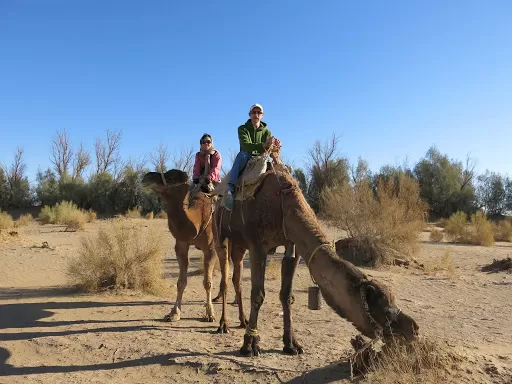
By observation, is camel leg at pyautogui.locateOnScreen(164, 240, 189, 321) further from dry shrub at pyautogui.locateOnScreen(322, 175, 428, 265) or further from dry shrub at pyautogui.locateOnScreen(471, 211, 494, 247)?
dry shrub at pyautogui.locateOnScreen(471, 211, 494, 247)

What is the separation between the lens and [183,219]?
21.6 feet

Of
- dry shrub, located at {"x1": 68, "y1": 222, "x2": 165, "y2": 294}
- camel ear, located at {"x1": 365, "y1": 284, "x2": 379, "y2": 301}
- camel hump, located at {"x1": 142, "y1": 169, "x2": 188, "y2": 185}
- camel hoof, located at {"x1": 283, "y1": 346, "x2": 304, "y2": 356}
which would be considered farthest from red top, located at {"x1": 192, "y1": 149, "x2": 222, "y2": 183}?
camel ear, located at {"x1": 365, "y1": 284, "x2": 379, "y2": 301}

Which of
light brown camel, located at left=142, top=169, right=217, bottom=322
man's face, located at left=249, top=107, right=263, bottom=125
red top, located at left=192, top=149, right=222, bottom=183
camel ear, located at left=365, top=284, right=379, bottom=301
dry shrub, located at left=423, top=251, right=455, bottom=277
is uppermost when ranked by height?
man's face, located at left=249, top=107, right=263, bottom=125

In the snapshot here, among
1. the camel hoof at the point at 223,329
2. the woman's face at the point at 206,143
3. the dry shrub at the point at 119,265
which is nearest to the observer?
the camel hoof at the point at 223,329

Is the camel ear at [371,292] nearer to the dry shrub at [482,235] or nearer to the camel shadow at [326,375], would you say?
the camel shadow at [326,375]

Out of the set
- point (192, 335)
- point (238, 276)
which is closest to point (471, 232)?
point (238, 276)

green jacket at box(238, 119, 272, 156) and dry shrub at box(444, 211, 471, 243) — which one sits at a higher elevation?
green jacket at box(238, 119, 272, 156)

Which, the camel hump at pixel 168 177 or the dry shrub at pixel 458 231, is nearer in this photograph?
the camel hump at pixel 168 177

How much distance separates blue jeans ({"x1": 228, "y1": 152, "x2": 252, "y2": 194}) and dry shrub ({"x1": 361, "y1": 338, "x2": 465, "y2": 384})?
272 cm

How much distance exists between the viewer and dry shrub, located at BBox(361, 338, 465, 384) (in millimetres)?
3412

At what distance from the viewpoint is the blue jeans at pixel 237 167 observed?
5492 mm

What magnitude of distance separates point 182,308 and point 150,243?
2338 mm

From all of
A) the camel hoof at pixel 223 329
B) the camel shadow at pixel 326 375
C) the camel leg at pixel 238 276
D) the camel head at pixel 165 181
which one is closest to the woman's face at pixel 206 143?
the camel head at pixel 165 181

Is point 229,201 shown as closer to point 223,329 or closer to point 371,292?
point 223,329
